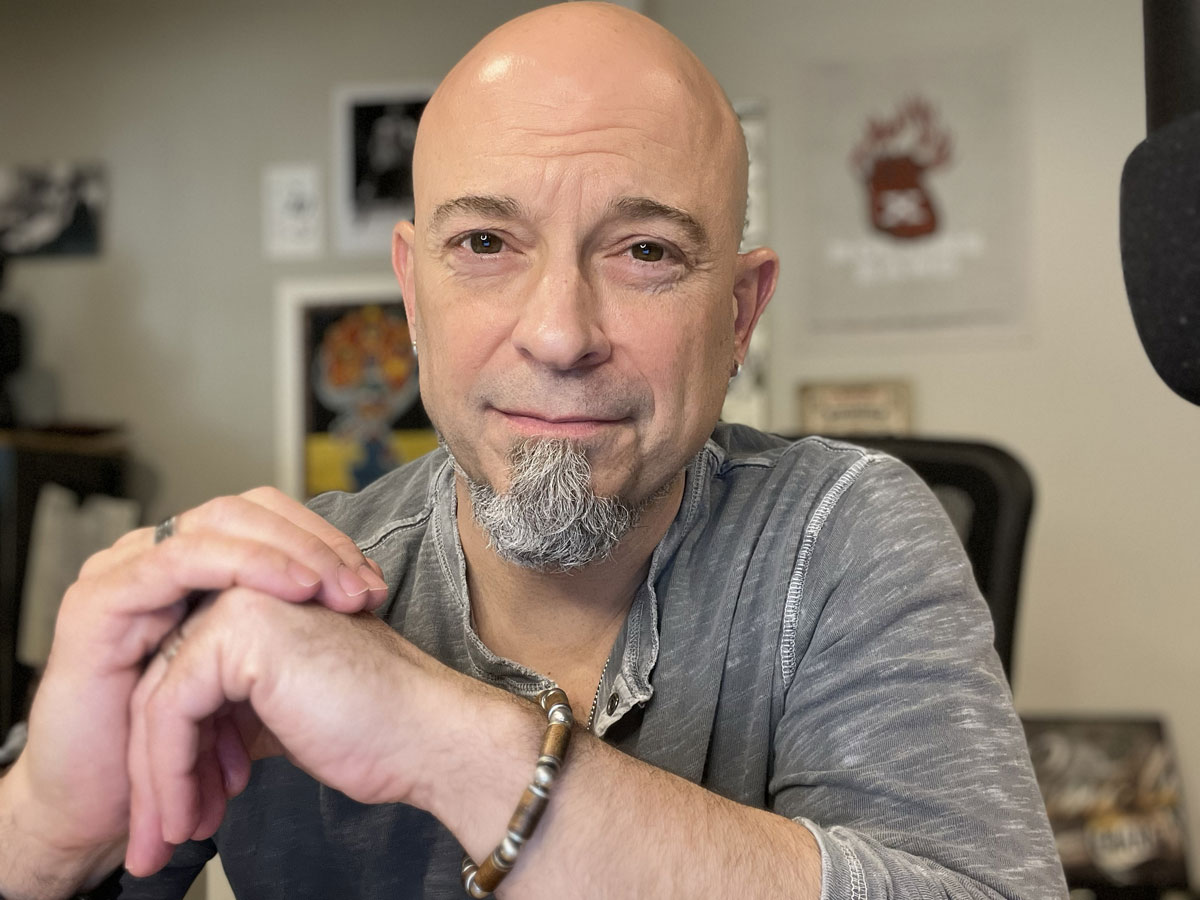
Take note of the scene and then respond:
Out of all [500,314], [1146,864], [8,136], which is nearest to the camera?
[500,314]

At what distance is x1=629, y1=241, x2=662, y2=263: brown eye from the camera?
96cm

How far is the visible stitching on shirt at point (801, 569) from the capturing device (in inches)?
37.3

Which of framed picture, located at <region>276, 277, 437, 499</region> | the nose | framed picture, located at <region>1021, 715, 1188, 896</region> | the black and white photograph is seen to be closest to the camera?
the nose

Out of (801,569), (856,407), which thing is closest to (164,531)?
(801,569)

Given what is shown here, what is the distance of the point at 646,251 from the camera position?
3.18 ft

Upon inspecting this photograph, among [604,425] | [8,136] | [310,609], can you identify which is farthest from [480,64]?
[8,136]

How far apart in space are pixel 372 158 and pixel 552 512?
256cm

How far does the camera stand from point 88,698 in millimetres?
729

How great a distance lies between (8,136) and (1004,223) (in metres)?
2.91

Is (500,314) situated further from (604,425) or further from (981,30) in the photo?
(981,30)

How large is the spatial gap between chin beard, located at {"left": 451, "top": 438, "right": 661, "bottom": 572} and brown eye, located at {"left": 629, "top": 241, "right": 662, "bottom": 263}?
176mm

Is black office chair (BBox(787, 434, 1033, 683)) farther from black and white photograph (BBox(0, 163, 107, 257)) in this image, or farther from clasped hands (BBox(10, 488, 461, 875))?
black and white photograph (BBox(0, 163, 107, 257))

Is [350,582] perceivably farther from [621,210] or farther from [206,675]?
[621,210]

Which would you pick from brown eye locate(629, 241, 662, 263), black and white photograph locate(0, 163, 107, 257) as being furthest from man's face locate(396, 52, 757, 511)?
black and white photograph locate(0, 163, 107, 257)
